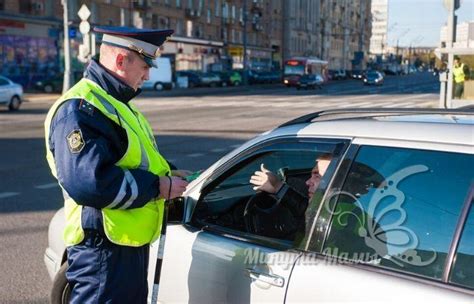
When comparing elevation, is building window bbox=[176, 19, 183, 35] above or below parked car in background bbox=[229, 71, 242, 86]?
above

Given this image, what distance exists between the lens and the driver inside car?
2980 millimetres

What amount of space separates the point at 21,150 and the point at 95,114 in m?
10.7

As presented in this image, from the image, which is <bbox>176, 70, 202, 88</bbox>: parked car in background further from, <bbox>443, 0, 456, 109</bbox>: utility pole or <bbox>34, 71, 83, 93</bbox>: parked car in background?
<bbox>443, 0, 456, 109</bbox>: utility pole

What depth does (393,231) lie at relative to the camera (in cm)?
232

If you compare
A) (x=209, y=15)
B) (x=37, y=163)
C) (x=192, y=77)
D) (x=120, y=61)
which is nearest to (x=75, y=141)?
(x=120, y=61)

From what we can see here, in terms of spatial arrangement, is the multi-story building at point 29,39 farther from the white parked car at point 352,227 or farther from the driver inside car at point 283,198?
the white parked car at point 352,227

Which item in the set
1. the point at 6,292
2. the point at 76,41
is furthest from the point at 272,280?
the point at 76,41

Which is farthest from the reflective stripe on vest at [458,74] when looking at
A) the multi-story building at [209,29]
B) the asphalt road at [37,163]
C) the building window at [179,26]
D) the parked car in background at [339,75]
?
the parked car in background at [339,75]

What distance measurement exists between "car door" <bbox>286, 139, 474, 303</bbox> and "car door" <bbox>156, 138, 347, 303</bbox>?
0.12 metres

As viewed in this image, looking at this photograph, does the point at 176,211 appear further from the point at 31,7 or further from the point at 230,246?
the point at 31,7

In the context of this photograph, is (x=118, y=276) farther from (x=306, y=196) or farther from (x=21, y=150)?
(x=21, y=150)

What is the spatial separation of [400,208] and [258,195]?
107 centimetres

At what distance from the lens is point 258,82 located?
64.2 m

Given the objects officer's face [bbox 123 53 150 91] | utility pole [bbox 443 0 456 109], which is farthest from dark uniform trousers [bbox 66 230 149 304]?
utility pole [bbox 443 0 456 109]
